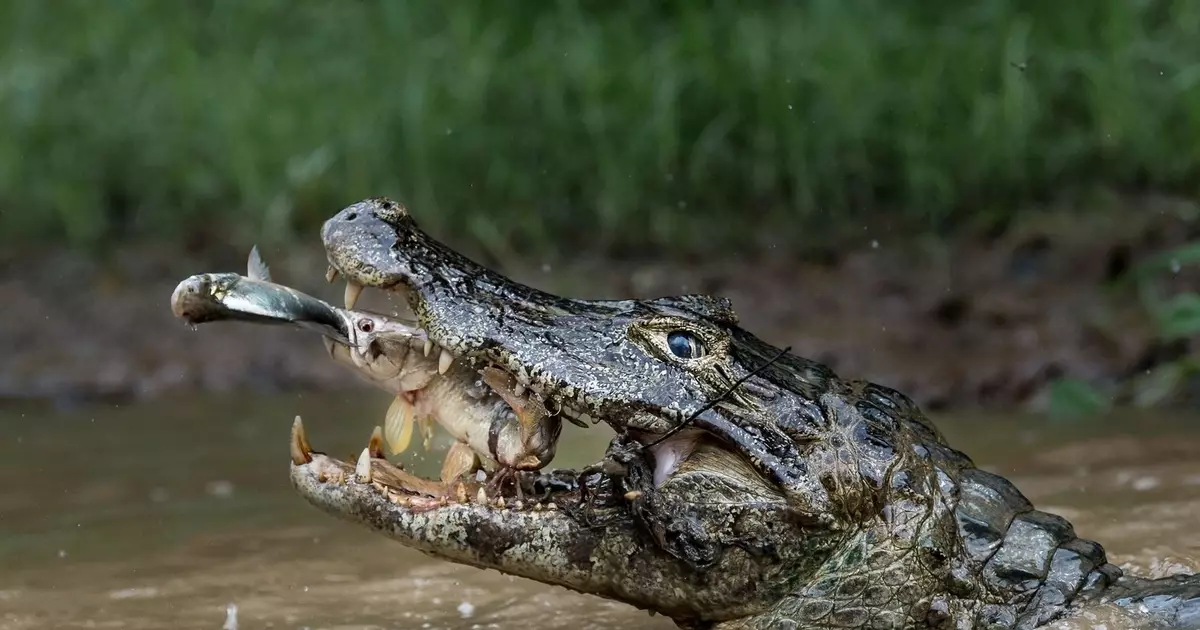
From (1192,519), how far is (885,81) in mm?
3555

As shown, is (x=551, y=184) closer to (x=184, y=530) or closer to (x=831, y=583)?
(x=184, y=530)

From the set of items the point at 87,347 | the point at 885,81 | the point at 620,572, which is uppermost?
the point at 885,81

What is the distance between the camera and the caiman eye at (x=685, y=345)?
242 centimetres

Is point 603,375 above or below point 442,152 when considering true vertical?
below

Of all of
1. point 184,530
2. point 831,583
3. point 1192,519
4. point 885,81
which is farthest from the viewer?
point 885,81

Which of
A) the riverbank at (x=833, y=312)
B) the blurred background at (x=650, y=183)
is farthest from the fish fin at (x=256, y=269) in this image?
the riverbank at (x=833, y=312)

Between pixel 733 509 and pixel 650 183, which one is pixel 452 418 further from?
pixel 650 183

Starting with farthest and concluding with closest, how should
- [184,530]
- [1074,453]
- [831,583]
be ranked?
[1074,453]
[184,530]
[831,583]

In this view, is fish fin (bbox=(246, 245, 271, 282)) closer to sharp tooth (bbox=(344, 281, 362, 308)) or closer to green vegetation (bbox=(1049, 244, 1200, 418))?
sharp tooth (bbox=(344, 281, 362, 308))

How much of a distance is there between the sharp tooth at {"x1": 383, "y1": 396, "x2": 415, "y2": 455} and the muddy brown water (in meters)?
0.57

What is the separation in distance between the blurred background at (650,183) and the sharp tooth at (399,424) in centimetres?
295

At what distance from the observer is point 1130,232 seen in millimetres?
6125

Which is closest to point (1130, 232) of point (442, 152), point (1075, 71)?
point (1075, 71)

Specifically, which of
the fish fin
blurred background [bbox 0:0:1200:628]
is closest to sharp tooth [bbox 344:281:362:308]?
the fish fin
